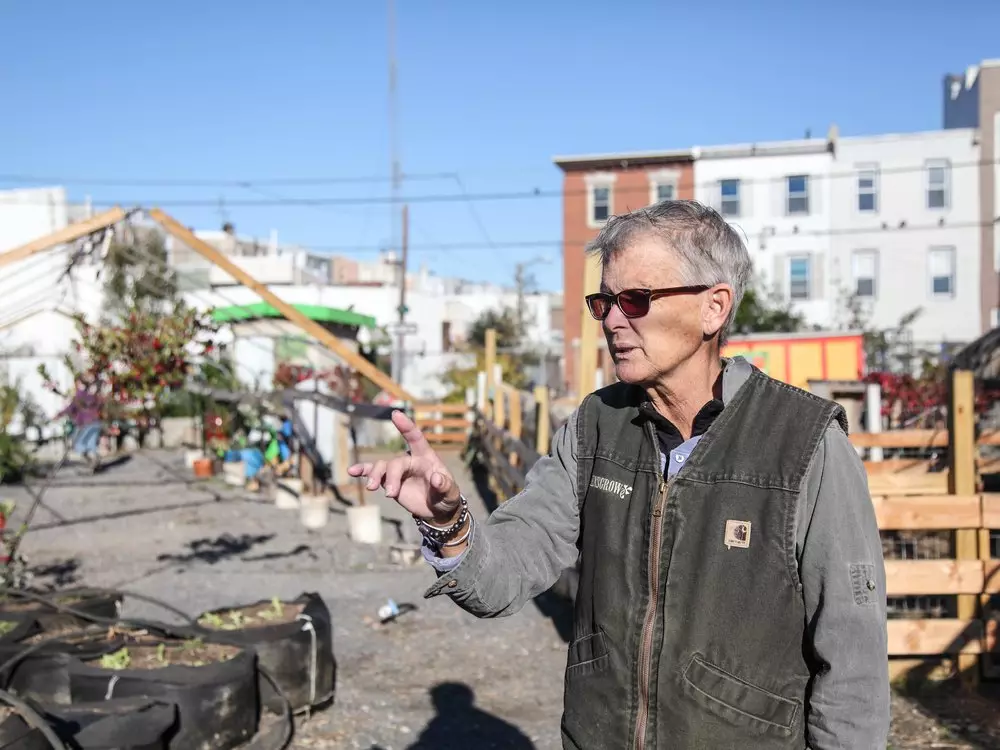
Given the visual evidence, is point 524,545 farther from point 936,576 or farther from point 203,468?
point 203,468

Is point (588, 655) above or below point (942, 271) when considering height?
below

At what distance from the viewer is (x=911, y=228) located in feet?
114

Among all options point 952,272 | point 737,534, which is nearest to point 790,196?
point 952,272

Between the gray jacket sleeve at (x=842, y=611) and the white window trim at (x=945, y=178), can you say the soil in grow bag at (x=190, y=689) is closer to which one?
the gray jacket sleeve at (x=842, y=611)

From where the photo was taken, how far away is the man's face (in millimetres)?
2285

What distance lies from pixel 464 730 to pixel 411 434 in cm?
407

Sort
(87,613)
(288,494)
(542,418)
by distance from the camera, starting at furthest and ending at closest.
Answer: (288,494)
(542,418)
(87,613)

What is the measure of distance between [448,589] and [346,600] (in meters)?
6.93

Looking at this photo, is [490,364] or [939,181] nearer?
[490,364]

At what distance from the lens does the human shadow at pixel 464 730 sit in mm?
5418

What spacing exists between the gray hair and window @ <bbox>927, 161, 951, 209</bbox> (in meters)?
35.1

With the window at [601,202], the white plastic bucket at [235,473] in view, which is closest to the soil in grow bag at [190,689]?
the white plastic bucket at [235,473]

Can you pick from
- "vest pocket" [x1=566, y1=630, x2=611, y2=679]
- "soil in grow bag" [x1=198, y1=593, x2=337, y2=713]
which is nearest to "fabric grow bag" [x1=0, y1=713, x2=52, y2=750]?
"soil in grow bag" [x1=198, y1=593, x2=337, y2=713]

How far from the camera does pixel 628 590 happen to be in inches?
87.6
